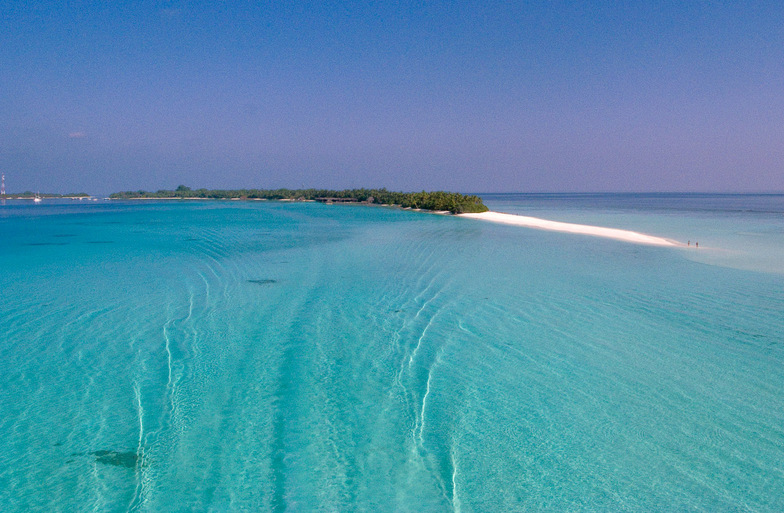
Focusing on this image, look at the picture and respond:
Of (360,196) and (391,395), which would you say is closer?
(391,395)

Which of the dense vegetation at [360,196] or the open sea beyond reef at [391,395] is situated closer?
the open sea beyond reef at [391,395]

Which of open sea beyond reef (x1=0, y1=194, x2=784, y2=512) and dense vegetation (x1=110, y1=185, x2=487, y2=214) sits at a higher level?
dense vegetation (x1=110, y1=185, x2=487, y2=214)

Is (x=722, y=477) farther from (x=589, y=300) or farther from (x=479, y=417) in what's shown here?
(x=589, y=300)

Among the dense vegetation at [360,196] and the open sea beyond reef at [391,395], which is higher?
the dense vegetation at [360,196]

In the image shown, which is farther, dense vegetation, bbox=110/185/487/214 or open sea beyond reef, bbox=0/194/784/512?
dense vegetation, bbox=110/185/487/214
